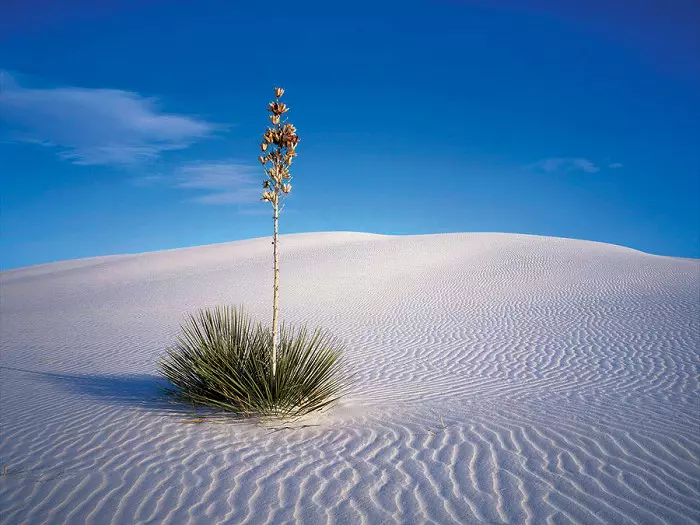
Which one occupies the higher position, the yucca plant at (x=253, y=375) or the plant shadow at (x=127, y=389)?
the yucca plant at (x=253, y=375)

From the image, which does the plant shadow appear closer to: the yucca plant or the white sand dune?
the white sand dune

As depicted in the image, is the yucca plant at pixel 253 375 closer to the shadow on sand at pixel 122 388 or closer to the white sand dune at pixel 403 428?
the white sand dune at pixel 403 428

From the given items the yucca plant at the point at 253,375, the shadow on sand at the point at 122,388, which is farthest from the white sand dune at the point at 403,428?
the yucca plant at the point at 253,375

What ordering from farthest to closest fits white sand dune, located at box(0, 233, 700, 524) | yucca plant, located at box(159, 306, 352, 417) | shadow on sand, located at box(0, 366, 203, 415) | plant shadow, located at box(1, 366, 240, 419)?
shadow on sand, located at box(0, 366, 203, 415)
plant shadow, located at box(1, 366, 240, 419)
yucca plant, located at box(159, 306, 352, 417)
white sand dune, located at box(0, 233, 700, 524)

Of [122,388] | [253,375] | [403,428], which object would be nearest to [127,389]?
[122,388]

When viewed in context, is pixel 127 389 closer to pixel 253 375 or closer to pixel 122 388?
pixel 122 388

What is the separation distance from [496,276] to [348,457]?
2174cm

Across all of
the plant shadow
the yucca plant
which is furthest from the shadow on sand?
the yucca plant

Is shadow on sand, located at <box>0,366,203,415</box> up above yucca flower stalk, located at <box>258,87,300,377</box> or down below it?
below

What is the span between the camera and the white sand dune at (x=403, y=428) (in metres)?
3.63

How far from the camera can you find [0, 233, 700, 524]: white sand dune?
3633mm

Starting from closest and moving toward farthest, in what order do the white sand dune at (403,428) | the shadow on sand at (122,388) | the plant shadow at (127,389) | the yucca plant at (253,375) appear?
1. the white sand dune at (403,428)
2. the yucca plant at (253,375)
3. the plant shadow at (127,389)
4. the shadow on sand at (122,388)

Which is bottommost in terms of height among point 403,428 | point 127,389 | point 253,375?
point 403,428

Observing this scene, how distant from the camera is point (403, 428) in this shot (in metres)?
5.37
